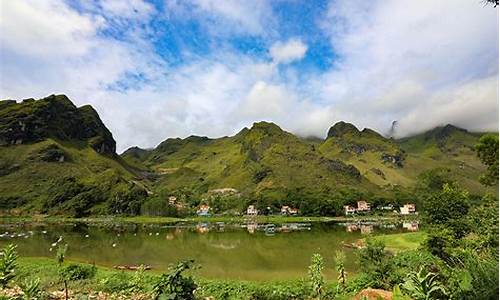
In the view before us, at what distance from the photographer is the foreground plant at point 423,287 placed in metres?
5.20

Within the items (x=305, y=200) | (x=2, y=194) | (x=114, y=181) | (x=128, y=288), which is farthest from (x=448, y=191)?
(x=2, y=194)

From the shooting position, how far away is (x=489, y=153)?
23.4ft

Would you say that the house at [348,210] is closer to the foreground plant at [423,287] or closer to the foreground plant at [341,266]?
the foreground plant at [341,266]

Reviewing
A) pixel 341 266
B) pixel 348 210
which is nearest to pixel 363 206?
pixel 348 210

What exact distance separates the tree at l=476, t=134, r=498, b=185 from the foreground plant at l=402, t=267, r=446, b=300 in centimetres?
272

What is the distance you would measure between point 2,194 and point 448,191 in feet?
633

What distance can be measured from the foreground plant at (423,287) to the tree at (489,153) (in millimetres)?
2723

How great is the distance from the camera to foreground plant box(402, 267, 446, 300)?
5.20 m

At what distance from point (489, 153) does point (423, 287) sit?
3226mm

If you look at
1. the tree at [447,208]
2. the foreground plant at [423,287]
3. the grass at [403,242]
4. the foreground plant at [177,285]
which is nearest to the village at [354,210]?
the grass at [403,242]

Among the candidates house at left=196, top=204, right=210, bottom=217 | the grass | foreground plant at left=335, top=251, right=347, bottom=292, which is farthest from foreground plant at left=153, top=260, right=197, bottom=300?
house at left=196, top=204, right=210, bottom=217

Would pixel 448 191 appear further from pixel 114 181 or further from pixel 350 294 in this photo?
pixel 114 181

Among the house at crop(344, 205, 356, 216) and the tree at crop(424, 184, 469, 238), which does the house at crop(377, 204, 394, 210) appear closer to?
the house at crop(344, 205, 356, 216)

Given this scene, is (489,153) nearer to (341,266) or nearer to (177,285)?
(177,285)
